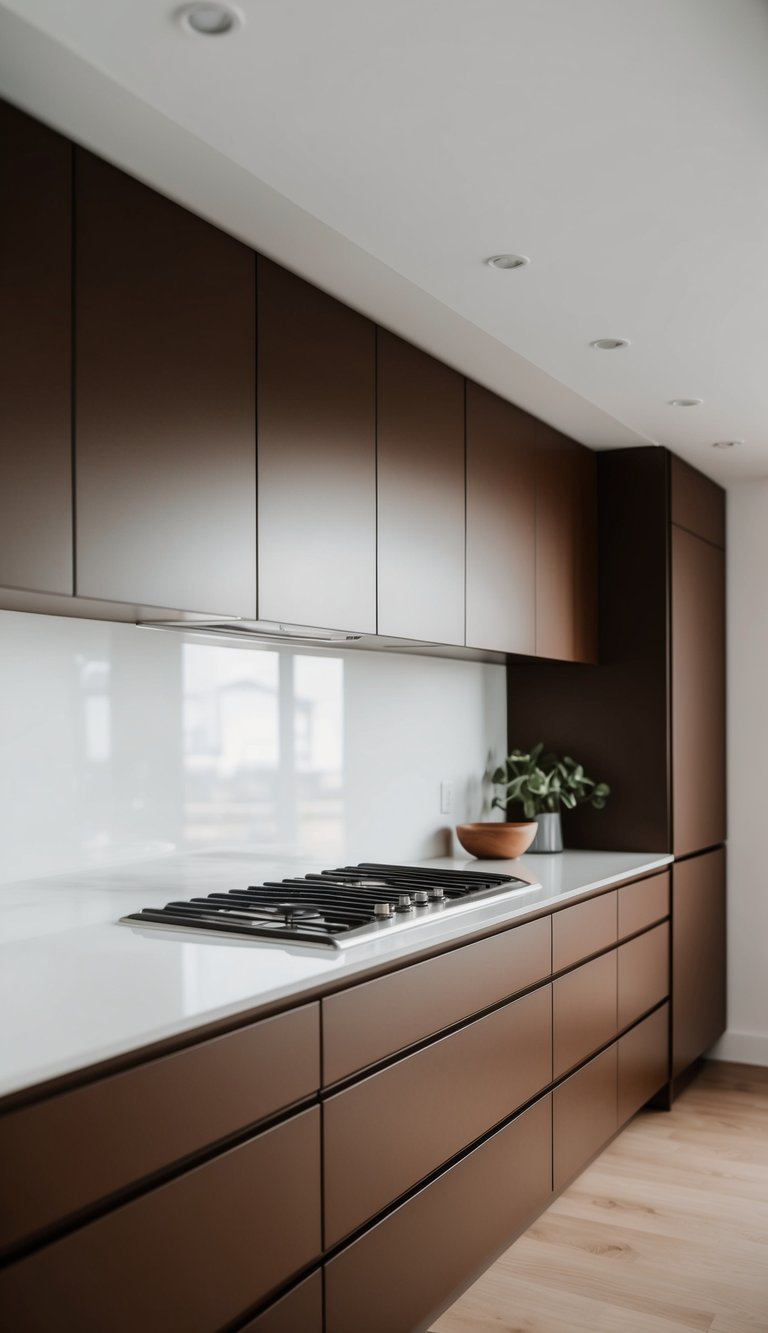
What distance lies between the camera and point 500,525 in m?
3.65

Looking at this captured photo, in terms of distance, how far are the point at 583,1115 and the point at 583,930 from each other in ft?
1.72

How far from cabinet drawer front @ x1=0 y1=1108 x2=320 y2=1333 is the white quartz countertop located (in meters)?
0.23

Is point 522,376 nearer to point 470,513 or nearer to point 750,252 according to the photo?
point 470,513

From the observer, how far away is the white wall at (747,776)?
4.91 meters

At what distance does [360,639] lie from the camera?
3105mm

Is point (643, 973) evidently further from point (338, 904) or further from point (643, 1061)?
point (338, 904)

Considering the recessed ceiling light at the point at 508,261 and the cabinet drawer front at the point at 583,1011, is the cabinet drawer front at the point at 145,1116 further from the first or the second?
the recessed ceiling light at the point at 508,261

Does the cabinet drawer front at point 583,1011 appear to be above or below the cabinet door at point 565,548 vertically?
below

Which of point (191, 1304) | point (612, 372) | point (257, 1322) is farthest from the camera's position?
point (612, 372)

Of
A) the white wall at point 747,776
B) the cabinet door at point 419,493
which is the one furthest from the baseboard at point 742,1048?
the cabinet door at point 419,493

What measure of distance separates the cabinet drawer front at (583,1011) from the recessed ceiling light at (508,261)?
71.1 inches

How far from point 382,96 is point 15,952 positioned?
1.54 metres

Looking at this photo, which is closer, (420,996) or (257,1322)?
(257,1322)

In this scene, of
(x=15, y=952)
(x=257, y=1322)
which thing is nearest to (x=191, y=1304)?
(x=257, y=1322)
